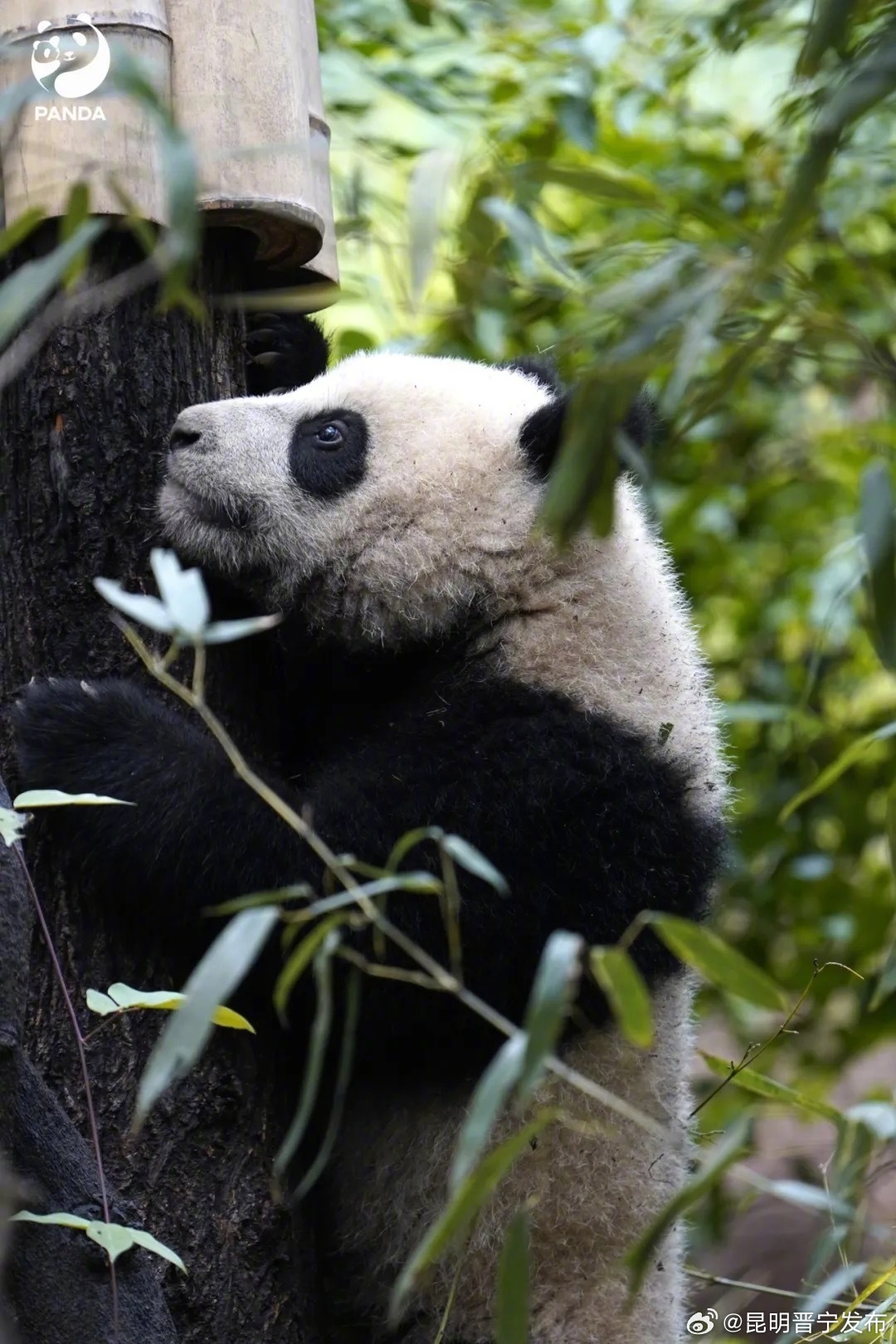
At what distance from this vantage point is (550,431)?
3.31 meters

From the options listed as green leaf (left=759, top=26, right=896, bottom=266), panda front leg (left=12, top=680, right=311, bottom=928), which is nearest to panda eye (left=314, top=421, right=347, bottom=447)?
panda front leg (left=12, top=680, right=311, bottom=928)

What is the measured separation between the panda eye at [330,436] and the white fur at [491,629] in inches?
2.4

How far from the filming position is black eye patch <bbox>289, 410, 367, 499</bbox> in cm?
341

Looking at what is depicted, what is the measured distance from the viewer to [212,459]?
313cm

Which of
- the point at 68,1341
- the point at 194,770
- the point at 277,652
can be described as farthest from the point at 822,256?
the point at 68,1341

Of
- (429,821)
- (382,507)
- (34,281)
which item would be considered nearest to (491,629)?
(382,507)

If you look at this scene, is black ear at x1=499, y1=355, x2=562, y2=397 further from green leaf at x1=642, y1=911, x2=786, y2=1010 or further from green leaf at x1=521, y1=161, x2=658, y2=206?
green leaf at x1=642, y1=911, x2=786, y2=1010

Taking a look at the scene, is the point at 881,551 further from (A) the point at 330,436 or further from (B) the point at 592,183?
(A) the point at 330,436

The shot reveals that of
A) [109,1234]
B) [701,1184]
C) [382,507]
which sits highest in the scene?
[382,507]

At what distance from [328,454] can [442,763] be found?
82cm

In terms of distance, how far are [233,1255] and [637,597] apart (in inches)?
61.8

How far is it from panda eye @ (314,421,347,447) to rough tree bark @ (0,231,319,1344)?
325 mm

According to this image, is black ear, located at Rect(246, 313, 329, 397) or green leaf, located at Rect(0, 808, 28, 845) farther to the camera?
black ear, located at Rect(246, 313, 329, 397)

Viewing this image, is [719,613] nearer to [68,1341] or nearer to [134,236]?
[134,236]
